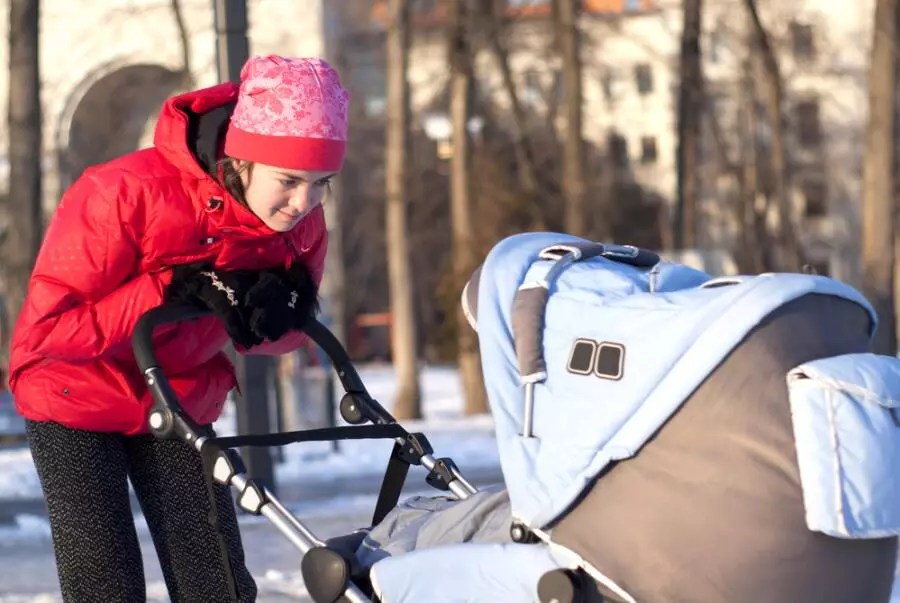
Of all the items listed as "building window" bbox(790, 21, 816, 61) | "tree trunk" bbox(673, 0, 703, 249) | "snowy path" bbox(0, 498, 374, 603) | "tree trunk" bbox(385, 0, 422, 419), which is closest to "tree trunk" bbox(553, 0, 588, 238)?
"tree trunk" bbox(385, 0, 422, 419)

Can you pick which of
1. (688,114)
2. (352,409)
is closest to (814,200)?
(688,114)

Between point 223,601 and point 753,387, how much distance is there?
1489 millimetres

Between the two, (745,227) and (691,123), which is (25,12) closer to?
(691,123)

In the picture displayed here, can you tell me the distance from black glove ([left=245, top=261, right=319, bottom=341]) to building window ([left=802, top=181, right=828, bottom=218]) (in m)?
62.3

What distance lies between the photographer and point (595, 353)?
3.20m

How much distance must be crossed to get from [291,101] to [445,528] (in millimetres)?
1051

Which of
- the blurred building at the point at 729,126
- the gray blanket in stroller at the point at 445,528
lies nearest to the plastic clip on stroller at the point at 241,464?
the gray blanket in stroller at the point at 445,528

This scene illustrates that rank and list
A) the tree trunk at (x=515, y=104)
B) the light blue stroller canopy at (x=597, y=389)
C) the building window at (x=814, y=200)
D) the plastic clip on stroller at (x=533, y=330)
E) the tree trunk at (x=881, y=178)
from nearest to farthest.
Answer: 1. the light blue stroller canopy at (x=597, y=389)
2. the plastic clip on stroller at (x=533, y=330)
3. the tree trunk at (x=881, y=178)
4. the tree trunk at (x=515, y=104)
5. the building window at (x=814, y=200)

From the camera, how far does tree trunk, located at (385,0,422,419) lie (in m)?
17.3

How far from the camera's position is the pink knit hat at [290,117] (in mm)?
3469

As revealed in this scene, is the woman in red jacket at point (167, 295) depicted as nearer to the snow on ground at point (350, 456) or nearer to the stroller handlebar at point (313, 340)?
the stroller handlebar at point (313, 340)

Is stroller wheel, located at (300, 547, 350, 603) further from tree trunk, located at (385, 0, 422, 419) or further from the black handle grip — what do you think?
tree trunk, located at (385, 0, 422, 419)

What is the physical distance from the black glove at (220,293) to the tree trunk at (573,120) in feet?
46.1

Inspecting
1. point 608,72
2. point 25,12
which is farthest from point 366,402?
point 608,72
